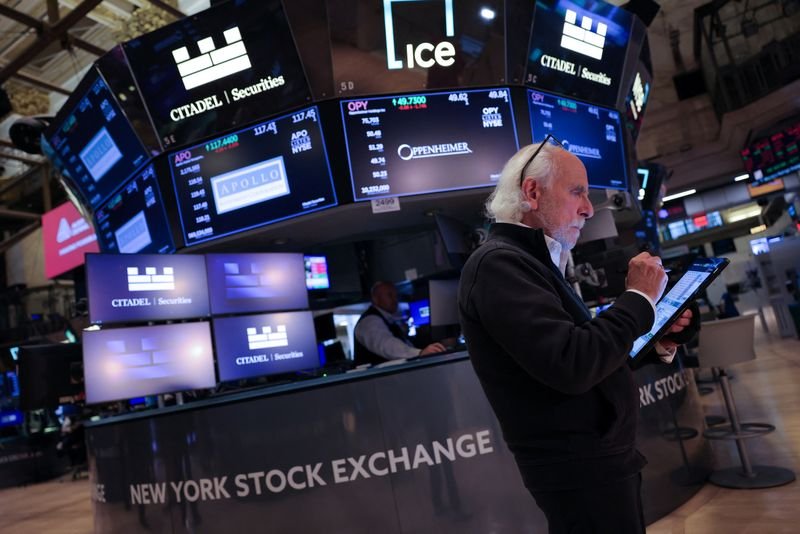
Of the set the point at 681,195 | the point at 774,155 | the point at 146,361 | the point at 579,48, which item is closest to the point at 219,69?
the point at 146,361

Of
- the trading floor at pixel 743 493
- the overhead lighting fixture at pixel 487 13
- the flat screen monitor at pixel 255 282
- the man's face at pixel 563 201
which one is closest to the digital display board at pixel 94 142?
the flat screen monitor at pixel 255 282

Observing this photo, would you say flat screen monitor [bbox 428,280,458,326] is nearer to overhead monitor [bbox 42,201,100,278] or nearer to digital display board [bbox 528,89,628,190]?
digital display board [bbox 528,89,628,190]

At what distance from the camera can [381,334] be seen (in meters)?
4.11

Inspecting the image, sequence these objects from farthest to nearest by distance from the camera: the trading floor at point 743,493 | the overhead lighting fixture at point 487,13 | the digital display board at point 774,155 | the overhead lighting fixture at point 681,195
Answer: the overhead lighting fixture at point 681,195
the digital display board at point 774,155
the overhead lighting fixture at point 487,13
the trading floor at point 743,493

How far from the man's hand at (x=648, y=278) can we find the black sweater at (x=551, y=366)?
4 cm

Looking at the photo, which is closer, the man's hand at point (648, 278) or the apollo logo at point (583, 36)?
the man's hand at point (648, 278)

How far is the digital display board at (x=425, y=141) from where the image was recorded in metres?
3.68

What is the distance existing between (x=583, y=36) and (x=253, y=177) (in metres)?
2.71

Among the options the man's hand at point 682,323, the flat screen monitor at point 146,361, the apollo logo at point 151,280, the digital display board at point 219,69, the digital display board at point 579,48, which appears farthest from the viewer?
the digital display board at point 579,48

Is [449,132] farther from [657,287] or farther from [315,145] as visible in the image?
[657,287]

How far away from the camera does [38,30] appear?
770 cm

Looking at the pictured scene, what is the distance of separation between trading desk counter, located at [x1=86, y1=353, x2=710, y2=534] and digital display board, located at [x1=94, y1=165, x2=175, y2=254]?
5.69ft

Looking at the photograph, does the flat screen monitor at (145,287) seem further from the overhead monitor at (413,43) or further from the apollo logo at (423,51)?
the apollo logo at (423,51)

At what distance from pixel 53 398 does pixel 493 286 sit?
14.4 feet
